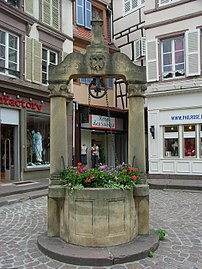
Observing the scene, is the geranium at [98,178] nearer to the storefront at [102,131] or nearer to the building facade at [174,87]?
the building facade at [174,87]

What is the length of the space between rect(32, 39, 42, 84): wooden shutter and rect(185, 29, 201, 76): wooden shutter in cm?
711

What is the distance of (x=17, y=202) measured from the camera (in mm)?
9180

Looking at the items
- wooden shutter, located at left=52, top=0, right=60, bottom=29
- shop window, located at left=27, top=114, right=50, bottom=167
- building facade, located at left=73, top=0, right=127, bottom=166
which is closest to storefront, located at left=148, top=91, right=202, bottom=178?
building facade, located at left=73, top=0, right=127, bottom=166

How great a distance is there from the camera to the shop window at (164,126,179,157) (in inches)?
567

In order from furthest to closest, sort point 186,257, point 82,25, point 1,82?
1. point 82,25
2. point 1,82
3. point 186,257

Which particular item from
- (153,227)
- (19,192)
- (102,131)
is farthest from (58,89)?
(102,131)

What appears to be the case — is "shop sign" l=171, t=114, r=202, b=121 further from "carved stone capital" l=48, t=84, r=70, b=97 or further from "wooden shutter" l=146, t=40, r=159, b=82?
"carved stone capital" l=48, t=84, r=70, b=97

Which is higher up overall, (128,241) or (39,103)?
(39,103)

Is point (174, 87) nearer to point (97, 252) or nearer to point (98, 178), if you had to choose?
point (98, 178)

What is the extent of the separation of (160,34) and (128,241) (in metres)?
12.3

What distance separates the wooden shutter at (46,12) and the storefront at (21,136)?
13.2ft

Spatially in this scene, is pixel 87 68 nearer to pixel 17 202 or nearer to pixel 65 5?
pixel 17 202

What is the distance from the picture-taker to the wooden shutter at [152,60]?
48.5ft

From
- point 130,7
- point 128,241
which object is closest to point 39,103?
point 130,7
